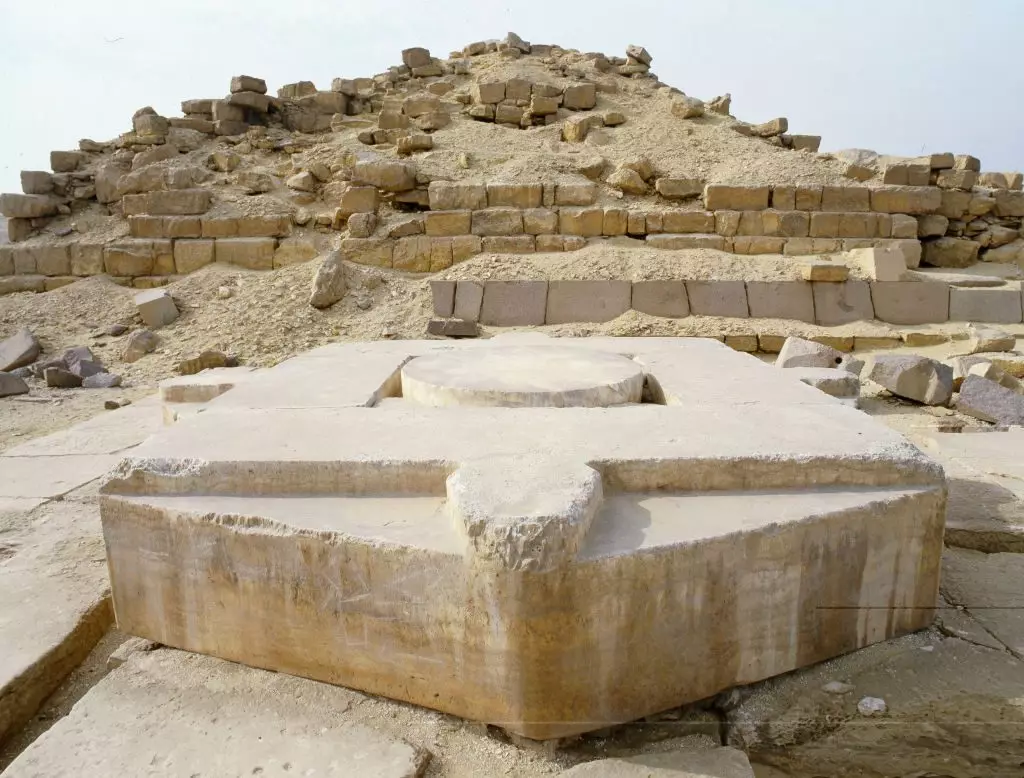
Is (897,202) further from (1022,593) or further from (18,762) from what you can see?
(18,762)

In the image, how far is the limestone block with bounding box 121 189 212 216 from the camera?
1031 cm

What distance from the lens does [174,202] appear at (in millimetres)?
10328

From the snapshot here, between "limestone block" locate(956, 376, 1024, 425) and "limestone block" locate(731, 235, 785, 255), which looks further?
"limestone block" locate(731, 235, 785, 255)

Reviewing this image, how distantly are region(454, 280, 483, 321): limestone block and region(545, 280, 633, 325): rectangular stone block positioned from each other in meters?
0.86

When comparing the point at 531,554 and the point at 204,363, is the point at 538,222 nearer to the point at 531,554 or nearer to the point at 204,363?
the point at 204,363

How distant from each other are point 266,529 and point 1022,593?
249 centimetres

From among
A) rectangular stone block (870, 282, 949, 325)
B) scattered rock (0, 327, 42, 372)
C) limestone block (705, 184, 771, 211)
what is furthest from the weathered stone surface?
scattered rock (0, 327, 42, 372)

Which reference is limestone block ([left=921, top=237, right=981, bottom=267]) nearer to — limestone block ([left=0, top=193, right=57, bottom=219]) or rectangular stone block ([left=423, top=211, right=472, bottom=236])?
rectangular stone block ([left=423, top=211, right=472, bottom=236])

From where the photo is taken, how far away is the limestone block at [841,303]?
8852mm

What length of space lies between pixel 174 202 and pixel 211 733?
10.0 m

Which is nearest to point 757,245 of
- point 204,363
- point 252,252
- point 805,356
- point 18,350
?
point 805,356

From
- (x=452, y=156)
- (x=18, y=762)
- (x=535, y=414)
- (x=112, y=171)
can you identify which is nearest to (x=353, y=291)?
(x=452, y=156)

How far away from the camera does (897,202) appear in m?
10.1

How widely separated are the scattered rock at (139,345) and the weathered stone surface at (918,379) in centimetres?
744
